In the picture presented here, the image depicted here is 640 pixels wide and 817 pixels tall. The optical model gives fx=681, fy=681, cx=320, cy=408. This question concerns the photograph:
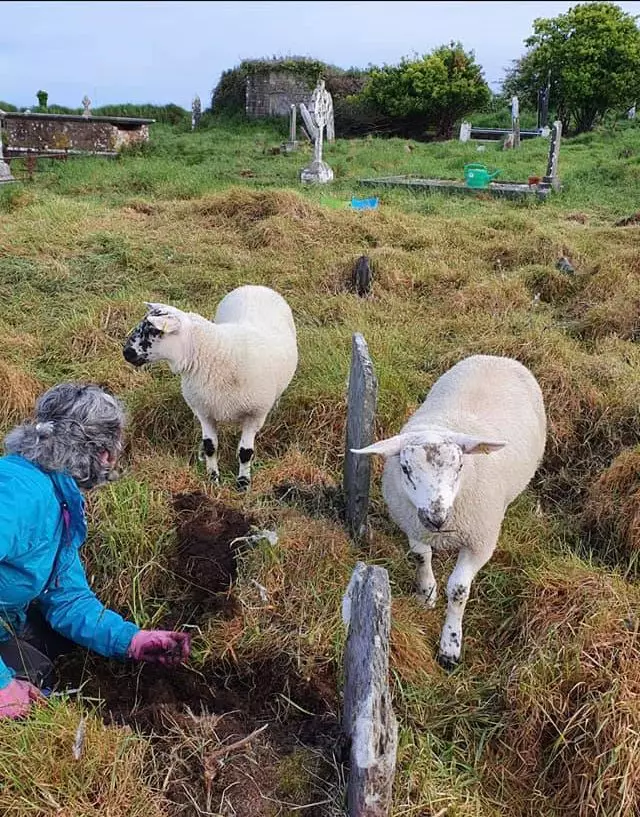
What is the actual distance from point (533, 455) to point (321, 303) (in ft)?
11.0

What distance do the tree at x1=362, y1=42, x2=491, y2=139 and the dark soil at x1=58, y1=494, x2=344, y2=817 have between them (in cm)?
2952

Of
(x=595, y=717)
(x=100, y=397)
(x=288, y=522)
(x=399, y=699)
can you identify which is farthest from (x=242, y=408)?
(x=595, y=717)

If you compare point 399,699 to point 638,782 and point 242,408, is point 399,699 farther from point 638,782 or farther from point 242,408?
point 242,408

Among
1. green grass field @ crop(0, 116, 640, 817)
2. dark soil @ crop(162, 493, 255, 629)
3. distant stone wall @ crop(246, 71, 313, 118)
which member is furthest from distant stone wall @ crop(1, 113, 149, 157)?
dark soil @ crop(162, 493, 255, 629)

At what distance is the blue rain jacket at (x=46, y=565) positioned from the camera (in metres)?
2.26

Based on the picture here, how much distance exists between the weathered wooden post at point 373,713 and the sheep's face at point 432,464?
0.61 metres

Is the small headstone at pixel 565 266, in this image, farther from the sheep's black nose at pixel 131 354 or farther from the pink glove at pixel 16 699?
the pink glove at pixel 16 699

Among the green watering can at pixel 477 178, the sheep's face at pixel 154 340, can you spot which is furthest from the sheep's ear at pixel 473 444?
the green watering can at pixel 477 178

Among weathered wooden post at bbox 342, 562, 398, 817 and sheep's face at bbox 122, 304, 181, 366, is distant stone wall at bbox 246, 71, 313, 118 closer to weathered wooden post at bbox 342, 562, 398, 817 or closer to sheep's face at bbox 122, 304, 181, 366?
sheep's face at bbox 122, 304, 181, 366

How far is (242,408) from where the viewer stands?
4.21m

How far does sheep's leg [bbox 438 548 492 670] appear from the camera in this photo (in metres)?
2.97

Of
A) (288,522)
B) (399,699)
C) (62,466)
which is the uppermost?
(62,466)

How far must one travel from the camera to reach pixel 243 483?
13.2 ft

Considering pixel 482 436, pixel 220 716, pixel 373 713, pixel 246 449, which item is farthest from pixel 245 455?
pixel 373 713
